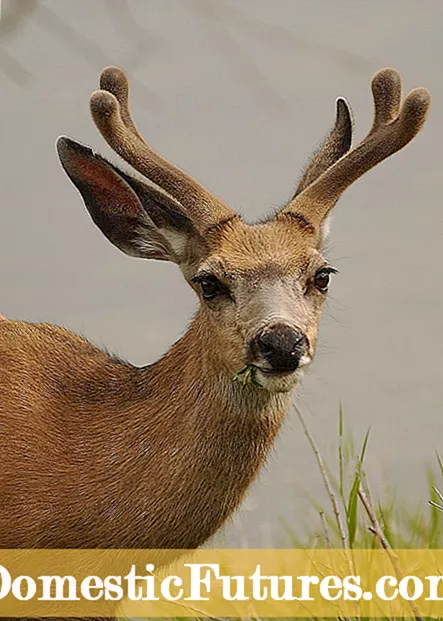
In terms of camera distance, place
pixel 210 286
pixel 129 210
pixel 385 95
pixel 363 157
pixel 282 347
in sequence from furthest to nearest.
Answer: pixel 385 95
pixel 129 210
pixel 363 157
pixel 210 286
pixel 282 347

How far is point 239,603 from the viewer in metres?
2.88

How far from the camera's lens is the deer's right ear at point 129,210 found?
8.66ft

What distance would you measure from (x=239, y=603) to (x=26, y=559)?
1.94 feet

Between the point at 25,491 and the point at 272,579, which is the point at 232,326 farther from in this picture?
the point at 272,579

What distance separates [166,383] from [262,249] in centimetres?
43

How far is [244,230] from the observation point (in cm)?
258

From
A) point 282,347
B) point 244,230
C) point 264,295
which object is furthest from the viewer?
point 244,230

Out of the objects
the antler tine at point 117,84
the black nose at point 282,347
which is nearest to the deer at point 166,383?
the black nose at point 282,347

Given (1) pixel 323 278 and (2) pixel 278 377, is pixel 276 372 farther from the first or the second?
(1) pixel 323 278

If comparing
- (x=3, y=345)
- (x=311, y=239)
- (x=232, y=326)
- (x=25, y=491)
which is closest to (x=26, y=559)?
(x=25, y=491)

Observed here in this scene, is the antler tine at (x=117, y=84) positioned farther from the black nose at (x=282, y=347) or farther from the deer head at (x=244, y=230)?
the black nose at (x=282, y=347)

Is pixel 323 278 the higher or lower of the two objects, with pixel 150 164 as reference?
lower

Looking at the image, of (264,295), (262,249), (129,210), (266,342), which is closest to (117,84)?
(129,210)

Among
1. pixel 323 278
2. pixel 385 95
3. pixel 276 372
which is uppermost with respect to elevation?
pixel 385 95
